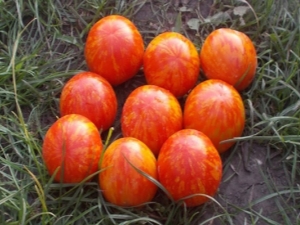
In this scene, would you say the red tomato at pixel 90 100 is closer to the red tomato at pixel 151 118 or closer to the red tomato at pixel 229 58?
the red tomato at pixel 151 118

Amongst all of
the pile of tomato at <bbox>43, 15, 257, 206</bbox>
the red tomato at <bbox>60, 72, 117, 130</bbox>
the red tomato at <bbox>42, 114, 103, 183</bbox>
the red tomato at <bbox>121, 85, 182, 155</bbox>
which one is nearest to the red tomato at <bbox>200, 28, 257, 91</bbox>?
the pile of tomato at <bbox>43, 15, 257, 206</bbox>

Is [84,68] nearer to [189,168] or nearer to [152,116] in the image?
[152,116]

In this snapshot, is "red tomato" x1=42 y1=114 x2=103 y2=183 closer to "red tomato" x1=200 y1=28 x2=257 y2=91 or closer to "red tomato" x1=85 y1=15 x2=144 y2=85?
"red tomato" x1=85 y1=15 x2=144 y2=85

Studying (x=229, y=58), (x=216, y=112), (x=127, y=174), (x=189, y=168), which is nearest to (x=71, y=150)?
(x=127, y=174)

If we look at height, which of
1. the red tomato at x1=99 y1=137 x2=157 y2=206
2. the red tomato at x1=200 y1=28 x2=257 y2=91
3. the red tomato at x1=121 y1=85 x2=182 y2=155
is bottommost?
the red tomato at x1=99 y1=137 x2=157 y2=206

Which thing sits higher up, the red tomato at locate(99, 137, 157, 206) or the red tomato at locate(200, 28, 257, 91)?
the red tomato at locate(200, 28, 257, 91)

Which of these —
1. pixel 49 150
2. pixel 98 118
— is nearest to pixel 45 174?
pixel 49 150
